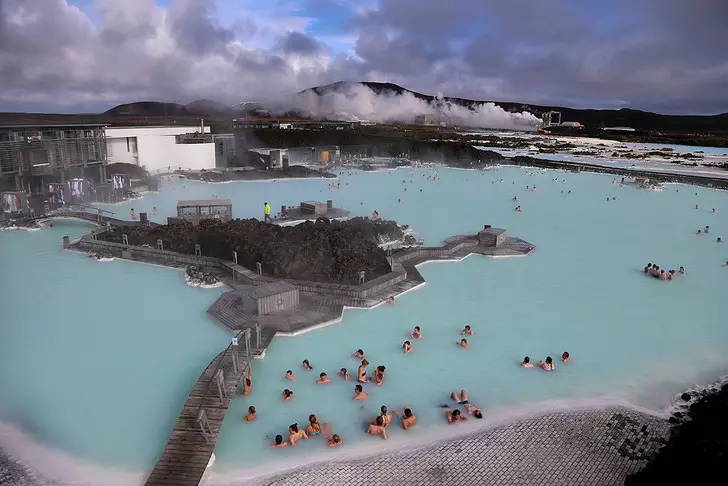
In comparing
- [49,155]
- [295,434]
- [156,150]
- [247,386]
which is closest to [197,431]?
[295,434]

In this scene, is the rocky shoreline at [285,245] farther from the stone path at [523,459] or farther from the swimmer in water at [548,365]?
the stone path at [523,459]

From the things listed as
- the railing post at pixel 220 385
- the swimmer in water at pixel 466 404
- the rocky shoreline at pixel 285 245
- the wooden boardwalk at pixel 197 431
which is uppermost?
the rocky shoreline at pixel 285 245

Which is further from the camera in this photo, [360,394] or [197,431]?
[360,394]

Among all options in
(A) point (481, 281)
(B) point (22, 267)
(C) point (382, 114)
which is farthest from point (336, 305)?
(C) point (382, 114)

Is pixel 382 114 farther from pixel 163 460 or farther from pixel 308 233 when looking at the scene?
pixel 163 460

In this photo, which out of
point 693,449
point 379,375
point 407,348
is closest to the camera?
point 693,449

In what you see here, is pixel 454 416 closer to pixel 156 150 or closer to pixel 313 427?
pixel 313 427

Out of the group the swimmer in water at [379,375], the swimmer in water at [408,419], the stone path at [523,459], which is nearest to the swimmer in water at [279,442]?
the stone path at [523,459]
